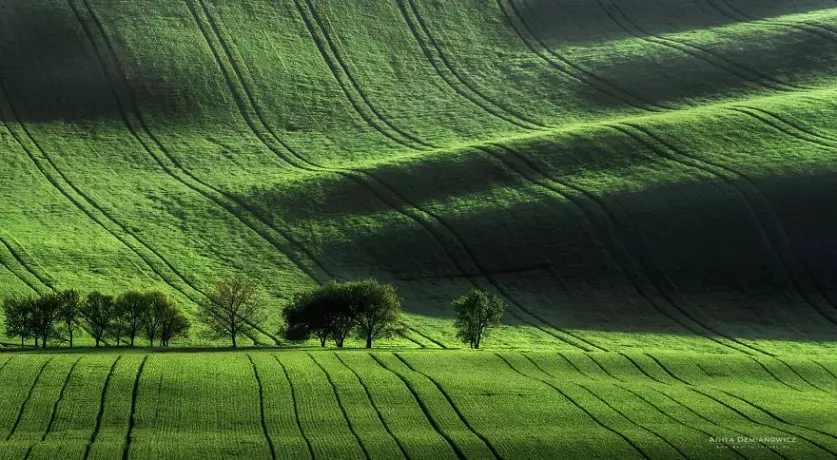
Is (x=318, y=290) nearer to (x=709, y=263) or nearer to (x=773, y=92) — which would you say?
(x=709, y=263)

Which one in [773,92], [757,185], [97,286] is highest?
[773,92]

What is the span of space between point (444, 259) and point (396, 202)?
390 inches

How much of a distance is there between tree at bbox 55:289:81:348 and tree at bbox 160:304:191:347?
15.6 feet

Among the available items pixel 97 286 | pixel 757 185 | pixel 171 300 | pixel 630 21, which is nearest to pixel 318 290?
pixel 171 300

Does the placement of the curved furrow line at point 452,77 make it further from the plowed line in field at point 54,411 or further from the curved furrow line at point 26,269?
the plowed line in field at point 54,411

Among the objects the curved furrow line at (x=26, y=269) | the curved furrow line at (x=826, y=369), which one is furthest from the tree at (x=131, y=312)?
the curved furrow line at (x=826, y=369)

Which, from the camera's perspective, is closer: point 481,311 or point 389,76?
point 481,311

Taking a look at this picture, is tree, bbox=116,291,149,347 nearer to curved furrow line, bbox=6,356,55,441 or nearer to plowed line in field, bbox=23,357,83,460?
curved furrow line, bbox=6,356,55,441

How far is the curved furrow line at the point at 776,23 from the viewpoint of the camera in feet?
422

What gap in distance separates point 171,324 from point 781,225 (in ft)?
146

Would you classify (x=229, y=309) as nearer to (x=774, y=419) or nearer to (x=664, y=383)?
(x=664, y=383)

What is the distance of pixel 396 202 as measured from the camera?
94688mm

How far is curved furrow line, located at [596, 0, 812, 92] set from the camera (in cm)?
11744

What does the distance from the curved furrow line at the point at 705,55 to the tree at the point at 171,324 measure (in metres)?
69.3
